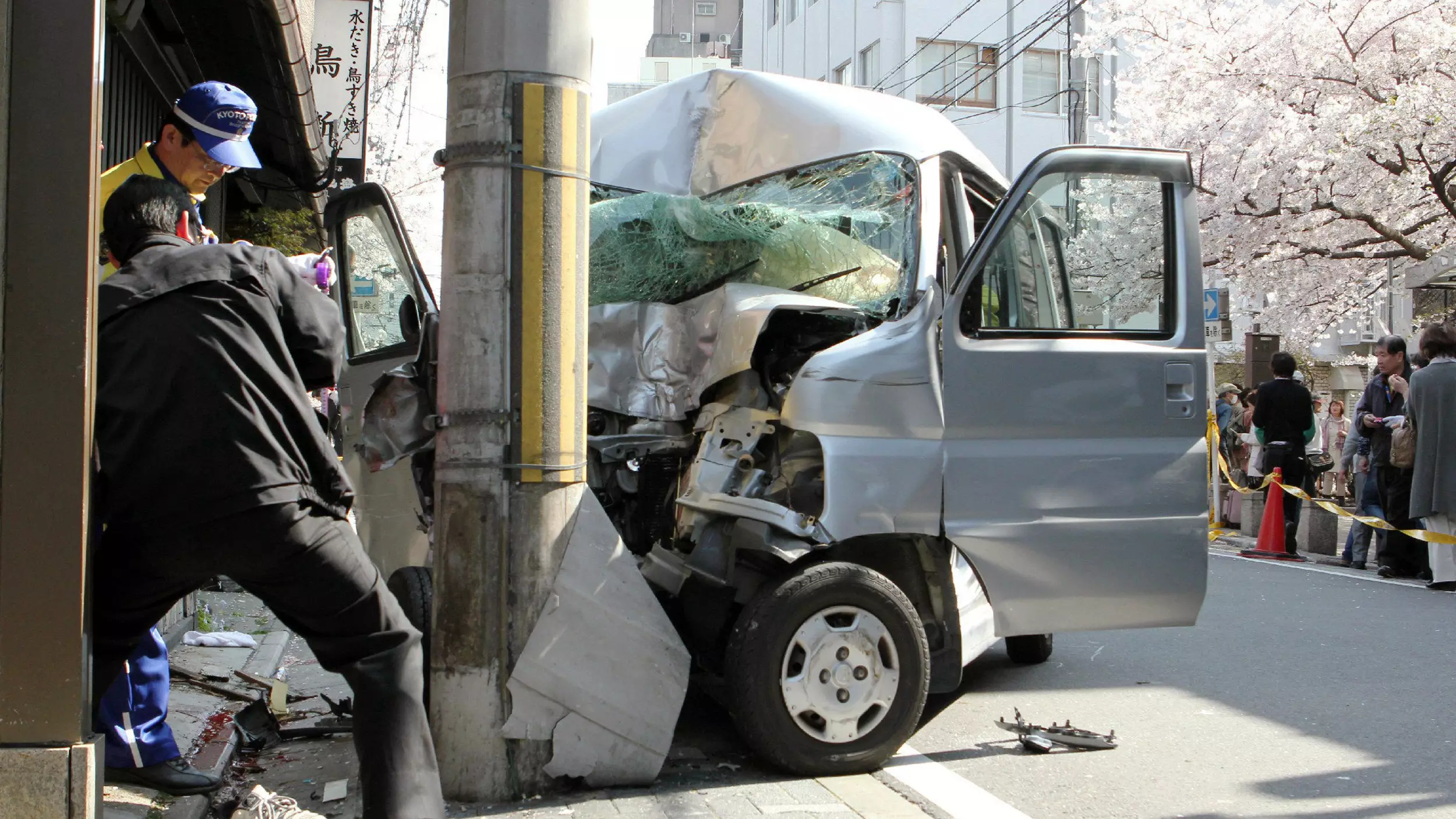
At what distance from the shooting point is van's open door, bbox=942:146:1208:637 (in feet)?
14.9

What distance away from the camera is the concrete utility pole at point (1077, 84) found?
24.0 meters

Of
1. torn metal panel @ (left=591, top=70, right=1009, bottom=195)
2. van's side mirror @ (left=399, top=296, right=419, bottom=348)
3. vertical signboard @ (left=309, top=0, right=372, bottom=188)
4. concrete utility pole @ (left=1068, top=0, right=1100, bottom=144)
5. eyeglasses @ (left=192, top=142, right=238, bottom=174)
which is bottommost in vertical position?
van's side mirror @ (left=399, top=296, right=419, bottom=348)

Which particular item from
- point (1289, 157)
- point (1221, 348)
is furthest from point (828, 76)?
point (1289, 157)

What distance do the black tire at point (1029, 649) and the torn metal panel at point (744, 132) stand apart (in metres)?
2.32

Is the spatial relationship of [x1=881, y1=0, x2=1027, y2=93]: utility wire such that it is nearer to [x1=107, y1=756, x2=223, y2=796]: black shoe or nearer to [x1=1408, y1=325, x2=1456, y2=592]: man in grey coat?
[x1=1408, y1=325, x2=1456, y2=592]: man in grey coat

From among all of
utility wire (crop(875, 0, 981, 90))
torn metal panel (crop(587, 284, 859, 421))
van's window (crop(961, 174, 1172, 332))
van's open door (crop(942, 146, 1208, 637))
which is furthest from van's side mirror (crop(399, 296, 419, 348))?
utility wire (crop(875, 0, 981, 90))

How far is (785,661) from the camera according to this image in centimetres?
413

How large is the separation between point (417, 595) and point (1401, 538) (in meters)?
8.60

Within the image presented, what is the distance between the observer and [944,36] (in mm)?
33656

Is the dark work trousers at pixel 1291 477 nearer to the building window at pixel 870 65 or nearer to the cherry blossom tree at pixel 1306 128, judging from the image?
the cherry blossom tree at pixel 1306 128

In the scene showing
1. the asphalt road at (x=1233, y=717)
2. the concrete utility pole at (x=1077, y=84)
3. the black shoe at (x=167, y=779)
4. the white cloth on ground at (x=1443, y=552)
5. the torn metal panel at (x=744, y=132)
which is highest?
the concrete utility pole at (x=1077, y=84)

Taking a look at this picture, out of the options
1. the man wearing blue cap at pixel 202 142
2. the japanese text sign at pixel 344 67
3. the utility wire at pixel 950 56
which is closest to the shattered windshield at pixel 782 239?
the man wearing blue cap at pixel 202 142

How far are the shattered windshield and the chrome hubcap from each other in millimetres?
1187

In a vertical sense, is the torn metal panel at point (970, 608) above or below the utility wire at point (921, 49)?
below
